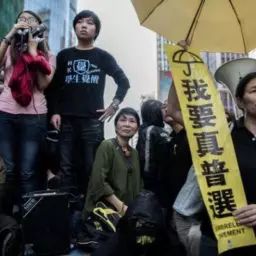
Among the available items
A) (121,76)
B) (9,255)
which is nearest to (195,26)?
(121,76)

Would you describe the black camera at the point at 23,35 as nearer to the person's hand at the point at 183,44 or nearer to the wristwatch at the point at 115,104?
the wristwatch at the point at 115,104

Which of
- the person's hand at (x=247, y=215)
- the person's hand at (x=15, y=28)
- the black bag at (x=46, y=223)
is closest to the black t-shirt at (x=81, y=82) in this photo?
the person's hand at (x=15, y=28)

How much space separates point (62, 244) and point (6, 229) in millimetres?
408

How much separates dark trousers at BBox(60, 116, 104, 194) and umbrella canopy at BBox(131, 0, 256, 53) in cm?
94

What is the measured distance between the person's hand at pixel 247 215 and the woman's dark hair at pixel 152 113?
1690 millimetres

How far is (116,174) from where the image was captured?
2820 mm

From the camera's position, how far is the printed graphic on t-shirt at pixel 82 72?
289 centimetres

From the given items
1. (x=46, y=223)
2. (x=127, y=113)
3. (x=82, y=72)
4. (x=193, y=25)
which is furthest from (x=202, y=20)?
(x=46, y=223)

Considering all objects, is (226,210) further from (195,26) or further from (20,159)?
(20,159)

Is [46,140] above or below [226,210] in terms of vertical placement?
above

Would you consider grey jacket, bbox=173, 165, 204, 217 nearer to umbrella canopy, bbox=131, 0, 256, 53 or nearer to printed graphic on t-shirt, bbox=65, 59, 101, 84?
umbrella canopy, bbox=131, 0, 256, 53

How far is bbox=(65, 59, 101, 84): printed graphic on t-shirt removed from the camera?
2.89 m

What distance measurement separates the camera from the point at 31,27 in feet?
8.86

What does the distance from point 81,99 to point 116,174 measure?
60cm
